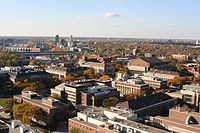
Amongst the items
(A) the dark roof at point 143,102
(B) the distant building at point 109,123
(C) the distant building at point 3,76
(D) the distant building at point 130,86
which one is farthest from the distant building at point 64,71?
(B) the distant building at point 109,123

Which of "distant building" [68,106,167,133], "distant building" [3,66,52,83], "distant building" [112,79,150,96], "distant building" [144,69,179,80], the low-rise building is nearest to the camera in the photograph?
"distant building" [68,106,167,133]

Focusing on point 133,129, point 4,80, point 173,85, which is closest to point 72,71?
point 4,80

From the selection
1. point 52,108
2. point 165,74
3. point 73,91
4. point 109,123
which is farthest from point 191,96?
point 165,74

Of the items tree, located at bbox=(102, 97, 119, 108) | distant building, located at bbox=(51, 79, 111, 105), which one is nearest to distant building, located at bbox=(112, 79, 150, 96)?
distant building, located at bbox=(51, 79, 111, 105)

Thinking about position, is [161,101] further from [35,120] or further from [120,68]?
[120,68]

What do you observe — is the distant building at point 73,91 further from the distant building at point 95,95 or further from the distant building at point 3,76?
the distant building at point 3,76

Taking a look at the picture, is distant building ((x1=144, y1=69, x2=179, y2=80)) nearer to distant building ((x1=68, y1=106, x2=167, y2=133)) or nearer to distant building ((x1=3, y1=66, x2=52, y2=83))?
distant building ((x1=3, y1=66, x2=52, y2=83))

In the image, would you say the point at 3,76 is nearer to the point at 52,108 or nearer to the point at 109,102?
the point at 52,108
